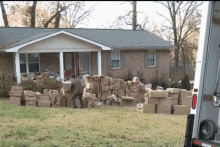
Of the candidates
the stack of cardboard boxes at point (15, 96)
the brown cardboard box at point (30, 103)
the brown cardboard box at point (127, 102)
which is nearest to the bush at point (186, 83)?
the brown cardboard box at point (127, 102)

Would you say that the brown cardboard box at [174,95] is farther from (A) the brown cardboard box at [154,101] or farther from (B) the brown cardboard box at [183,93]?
(A) the brown cardboard box at [154,101]

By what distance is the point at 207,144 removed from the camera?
3.78 m

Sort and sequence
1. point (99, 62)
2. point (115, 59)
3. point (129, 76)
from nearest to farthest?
point (99, 62), point (129, 76), point (115, 59)

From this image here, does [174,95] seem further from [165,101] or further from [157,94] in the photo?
[157,94]

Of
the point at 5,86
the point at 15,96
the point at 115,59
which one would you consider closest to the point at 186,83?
the point at 115,59

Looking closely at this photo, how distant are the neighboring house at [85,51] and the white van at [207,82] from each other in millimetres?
13498

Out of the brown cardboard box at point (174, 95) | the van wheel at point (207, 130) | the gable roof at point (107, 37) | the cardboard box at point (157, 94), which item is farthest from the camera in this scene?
the gable roof at point (107, 37)

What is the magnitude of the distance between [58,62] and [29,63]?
→ 2.30 meters

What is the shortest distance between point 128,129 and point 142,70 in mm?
14167

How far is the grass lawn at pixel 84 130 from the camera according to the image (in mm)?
5484

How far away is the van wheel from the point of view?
3.86 m

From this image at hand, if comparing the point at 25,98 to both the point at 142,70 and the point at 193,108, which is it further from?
the point at 142,70

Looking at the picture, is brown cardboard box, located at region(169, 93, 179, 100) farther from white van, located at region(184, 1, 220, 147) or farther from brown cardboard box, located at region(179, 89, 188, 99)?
white van, located at region(184, 1, 220, 147)

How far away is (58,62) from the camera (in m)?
19.8
